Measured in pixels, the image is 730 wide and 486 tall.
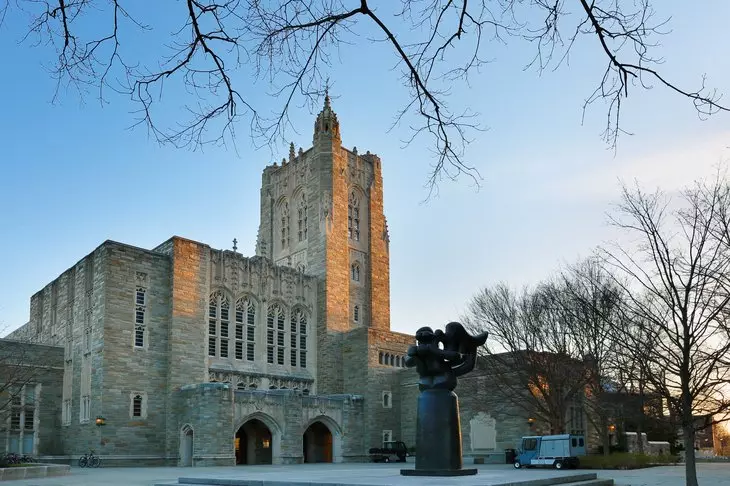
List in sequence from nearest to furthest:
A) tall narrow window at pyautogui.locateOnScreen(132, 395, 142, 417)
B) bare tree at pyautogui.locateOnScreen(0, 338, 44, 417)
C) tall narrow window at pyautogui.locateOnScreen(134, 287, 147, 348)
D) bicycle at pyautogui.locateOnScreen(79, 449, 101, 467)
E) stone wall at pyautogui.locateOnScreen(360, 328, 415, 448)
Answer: bicycle at pyautogui.locateOnScreen(79, 449, 101, 467) → bare tree at pyautogui.locateOnScreen(0, 338, 44, 417) → tall narrow window at pyautogui.locateOnScreen(132, 395, 142, 417) → tall narrow window at pyautogui.locateOnScreen(134, 287, 147, 348) → stone wall at pyautogui.locateOnScreen(360, 328, 415, 448)

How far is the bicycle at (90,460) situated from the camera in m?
35.8

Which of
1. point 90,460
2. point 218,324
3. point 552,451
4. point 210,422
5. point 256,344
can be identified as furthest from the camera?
point 256,344

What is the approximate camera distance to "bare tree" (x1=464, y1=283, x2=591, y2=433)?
3625cm

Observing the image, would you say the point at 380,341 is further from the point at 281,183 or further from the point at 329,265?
the point at 281,183

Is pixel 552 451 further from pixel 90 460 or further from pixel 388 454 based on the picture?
pixel 90 460

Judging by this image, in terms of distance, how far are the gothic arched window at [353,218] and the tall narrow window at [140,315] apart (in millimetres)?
18496

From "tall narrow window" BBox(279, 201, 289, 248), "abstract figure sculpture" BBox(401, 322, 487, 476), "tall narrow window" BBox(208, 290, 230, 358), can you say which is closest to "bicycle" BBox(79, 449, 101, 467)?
"tall narrow window" BBox(208, 290, 230, 358)

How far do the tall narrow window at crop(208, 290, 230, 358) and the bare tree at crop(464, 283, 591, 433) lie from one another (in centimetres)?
1463

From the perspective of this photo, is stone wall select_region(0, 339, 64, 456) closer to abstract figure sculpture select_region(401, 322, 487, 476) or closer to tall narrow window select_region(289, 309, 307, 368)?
tall narrow window select_region(289, 309, 307, 368)

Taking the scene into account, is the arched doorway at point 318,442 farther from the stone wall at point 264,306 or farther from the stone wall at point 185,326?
the stone wall at point 185,326

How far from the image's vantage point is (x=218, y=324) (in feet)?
143

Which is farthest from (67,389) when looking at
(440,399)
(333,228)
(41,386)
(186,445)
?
(440,399)

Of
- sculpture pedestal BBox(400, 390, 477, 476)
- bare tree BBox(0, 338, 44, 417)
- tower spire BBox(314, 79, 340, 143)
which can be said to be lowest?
sculpture pedestal BBox(400, 390, 477, 476)

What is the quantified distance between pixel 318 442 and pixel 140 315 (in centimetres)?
1385
